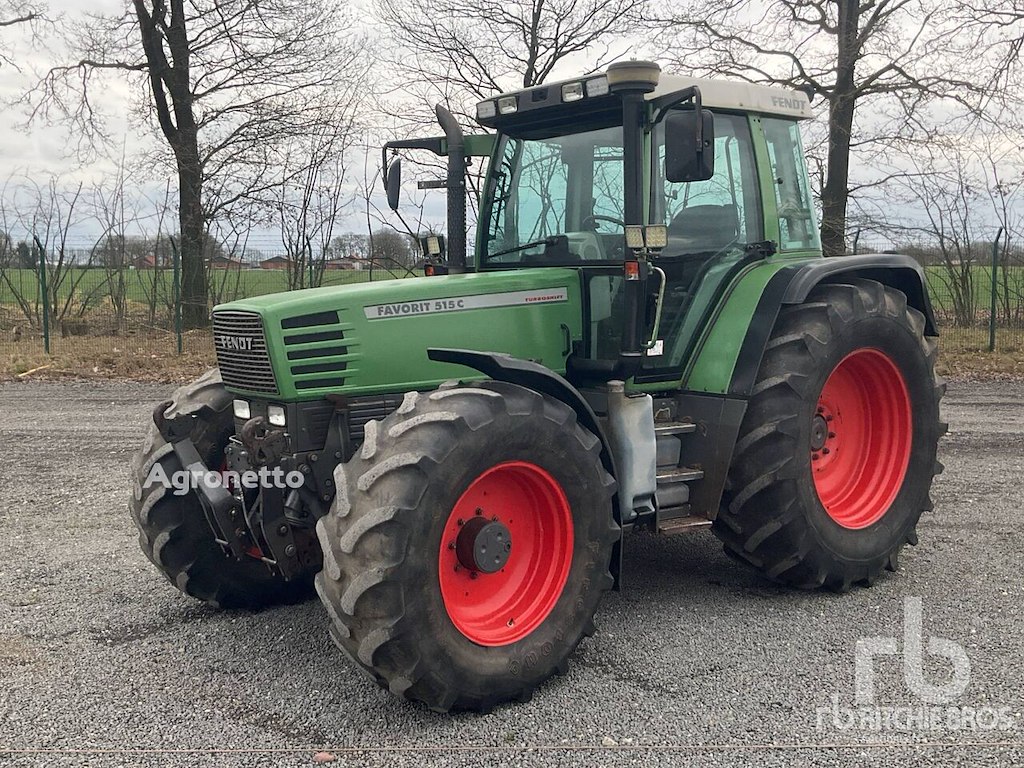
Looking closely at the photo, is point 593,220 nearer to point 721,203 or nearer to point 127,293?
point 721,203

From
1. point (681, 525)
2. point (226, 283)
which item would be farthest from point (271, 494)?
point (226, 283)

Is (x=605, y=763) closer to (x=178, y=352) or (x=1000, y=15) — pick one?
(x=178, y=352)

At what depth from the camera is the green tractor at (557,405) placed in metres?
3.62

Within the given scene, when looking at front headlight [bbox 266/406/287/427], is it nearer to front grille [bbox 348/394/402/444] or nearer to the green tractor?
the green tractor

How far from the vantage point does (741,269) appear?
506 centimetres

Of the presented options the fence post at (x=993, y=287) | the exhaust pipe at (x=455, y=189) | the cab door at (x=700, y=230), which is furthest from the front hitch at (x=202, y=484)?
the fence post at (x=993, y=287)

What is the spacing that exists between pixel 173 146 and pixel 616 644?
50.2 ft

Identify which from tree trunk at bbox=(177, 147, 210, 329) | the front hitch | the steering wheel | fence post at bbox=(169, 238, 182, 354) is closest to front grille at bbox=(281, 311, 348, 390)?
the front hitch

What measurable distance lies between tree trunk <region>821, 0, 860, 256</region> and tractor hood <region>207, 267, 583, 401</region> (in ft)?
37.8

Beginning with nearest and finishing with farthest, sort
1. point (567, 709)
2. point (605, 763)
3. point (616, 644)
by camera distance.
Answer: point (605, 763) → point (567, 709) → point (616, 644)

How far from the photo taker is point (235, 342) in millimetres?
4250

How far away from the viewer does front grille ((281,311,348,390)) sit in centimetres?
401

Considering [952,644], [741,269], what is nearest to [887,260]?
[741,269]

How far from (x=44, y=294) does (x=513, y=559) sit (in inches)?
519
